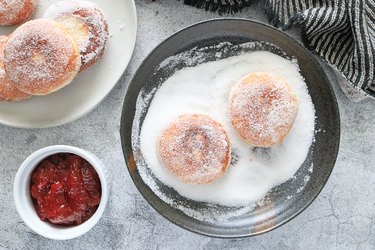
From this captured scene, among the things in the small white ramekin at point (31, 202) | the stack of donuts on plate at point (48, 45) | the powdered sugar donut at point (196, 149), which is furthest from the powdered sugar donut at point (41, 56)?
the powdered sugar donut at point (196, 149)

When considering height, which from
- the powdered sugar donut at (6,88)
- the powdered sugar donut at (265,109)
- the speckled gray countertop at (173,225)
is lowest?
the speckled gray countertop at (173,225)

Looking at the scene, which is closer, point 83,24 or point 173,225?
point 83,24

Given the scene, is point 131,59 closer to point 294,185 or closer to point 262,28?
point 262,28

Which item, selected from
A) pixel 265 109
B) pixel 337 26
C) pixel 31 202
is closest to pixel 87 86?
pixel 31 202

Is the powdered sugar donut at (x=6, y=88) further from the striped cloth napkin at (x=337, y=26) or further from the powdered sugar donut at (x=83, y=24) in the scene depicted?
the striped cloth napkin at (x=337, y=26)

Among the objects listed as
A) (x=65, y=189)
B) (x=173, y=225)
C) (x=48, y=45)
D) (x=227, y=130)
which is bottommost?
(x=173, y=225)

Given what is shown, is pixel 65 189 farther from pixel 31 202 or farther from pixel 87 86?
pixel 87 86

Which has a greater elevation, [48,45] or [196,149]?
[48,45]
